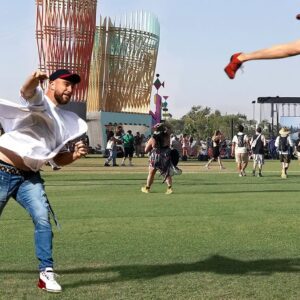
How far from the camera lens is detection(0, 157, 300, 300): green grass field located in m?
5.43

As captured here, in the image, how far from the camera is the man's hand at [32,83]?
4957 mm

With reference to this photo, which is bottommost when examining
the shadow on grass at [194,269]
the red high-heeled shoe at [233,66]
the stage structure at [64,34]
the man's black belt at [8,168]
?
the shadow on grass at [194,269]

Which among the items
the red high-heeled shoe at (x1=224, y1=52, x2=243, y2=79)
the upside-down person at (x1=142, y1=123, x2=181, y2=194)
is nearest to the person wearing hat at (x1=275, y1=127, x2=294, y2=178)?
the upside-down person at (x1=142, y1=123, x2=181, y2=194)

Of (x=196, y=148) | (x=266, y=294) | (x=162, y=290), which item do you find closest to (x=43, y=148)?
(x=162, y=290)

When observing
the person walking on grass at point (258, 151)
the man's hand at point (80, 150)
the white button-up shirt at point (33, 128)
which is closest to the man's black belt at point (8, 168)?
the white button-up shirt at point (33, 128)

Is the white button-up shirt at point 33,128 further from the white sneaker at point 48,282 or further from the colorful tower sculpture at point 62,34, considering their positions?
the colorful tower sculpture at point 62,34

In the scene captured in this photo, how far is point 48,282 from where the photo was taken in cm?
531

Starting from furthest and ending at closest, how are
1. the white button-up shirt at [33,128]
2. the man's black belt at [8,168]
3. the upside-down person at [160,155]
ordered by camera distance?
the upside-down person at [160,155] < the man's black belt at [8,168] < the white button-up shirt at [33,128]

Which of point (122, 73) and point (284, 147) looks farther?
point (122, 73)

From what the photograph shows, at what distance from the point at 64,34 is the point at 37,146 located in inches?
2431

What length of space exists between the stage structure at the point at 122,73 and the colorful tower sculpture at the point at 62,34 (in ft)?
29.9

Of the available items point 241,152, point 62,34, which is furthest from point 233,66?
point 62,34

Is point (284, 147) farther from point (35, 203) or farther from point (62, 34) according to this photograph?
point (62, 34)

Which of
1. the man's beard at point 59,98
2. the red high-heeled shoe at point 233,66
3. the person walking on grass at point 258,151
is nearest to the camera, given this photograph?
the red high-heeled shoe at point 233,66
